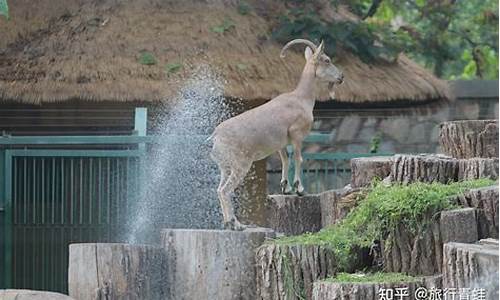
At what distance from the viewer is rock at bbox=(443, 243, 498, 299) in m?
6.41

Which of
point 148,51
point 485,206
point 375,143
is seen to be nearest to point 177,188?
point 148,51

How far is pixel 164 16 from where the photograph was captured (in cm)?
1351

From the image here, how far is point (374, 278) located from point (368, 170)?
147 cm

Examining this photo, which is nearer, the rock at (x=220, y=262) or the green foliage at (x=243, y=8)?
the rock at (x=220, y=262)

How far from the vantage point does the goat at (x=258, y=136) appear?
8.15 metres

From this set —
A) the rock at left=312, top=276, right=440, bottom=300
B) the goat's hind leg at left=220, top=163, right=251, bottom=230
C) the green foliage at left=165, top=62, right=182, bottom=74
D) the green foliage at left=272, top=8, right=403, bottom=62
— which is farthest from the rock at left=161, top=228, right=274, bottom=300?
the green foliage at left=272, top=8, right=403, bottom=62

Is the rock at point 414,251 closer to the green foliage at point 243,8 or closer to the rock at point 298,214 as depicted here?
the rock at point 298,214

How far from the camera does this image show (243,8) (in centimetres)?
1377

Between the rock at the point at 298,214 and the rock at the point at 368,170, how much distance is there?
322mm

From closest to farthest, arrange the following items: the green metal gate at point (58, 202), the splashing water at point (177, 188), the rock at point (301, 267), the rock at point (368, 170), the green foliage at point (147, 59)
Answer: the rock at point (301, 267) → the rock at point (368, 170) → the splashing water at point (177, 188) → the green metal gate at point (58, 202) → the green foliage at point (147, 59)

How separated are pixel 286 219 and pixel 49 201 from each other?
2.99m

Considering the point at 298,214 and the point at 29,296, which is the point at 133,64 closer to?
the point at 298,214

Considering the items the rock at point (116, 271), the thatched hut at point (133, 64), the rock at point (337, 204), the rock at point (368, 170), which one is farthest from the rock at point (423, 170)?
the thatched hut at point (133, 64)

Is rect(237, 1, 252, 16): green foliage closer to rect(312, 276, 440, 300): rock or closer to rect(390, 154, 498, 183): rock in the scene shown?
rect(390, 154, 498, 183): rock
